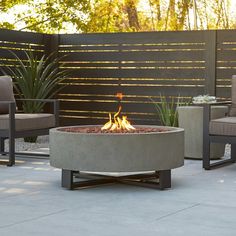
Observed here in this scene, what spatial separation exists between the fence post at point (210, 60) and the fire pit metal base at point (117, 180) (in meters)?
3.62

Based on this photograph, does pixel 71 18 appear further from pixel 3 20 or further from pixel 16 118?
pixel 16 118

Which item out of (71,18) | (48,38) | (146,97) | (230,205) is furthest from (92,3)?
(230,205)

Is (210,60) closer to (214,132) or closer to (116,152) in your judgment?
(214,132)

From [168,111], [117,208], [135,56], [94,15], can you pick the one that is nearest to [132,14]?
[94,15]

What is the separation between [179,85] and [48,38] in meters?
2.20

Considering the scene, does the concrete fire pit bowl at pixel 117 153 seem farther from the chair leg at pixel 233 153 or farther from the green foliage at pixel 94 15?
the green foliage at pixel 94 15

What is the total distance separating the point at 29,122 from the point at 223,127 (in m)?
1.92

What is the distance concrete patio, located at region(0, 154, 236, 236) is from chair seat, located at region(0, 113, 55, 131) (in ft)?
2.40

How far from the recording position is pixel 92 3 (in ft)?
46.2

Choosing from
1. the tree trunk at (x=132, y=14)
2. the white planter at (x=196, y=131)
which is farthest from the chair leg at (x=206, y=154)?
the tree trunk at (x=132, y=14)

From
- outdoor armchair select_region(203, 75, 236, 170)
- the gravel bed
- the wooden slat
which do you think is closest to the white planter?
outdoor armchair select_region(203, 75, 236, 170)

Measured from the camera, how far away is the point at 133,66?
9.66 metres

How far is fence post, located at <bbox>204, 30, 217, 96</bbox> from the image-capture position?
9.02m

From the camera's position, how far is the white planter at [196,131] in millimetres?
7070
